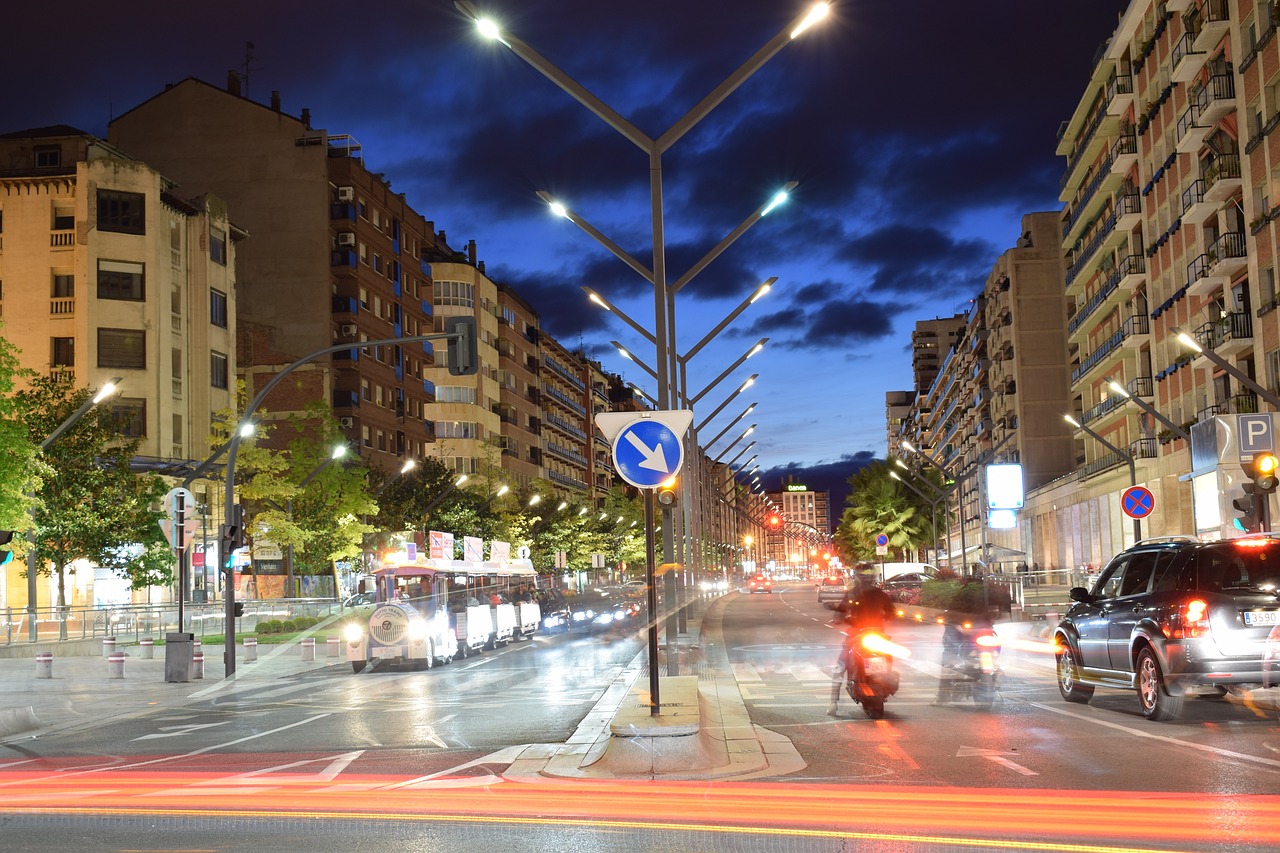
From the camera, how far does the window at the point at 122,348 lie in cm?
5731

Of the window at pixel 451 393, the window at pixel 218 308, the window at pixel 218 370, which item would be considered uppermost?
the window at pixel 451 393

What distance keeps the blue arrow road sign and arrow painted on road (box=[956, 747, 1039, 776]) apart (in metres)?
3.58

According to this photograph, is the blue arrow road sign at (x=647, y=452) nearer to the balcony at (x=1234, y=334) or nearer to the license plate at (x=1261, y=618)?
the license plate at (x=1261, y=618)

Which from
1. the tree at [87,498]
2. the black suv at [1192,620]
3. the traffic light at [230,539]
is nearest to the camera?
the black suv at [1192,620]

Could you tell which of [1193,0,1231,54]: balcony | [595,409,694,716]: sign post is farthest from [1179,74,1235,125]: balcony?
[595,409,694,716]: sign post

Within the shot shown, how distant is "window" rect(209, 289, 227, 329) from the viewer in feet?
208

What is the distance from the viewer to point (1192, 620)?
14289 mm

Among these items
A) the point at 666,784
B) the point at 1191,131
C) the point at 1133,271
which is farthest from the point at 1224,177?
the point at 666,784

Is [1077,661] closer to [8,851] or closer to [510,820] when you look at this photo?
[510,820]

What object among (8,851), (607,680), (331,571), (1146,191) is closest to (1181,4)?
(1146,191)

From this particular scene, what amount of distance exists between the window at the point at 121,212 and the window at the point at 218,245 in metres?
4.86

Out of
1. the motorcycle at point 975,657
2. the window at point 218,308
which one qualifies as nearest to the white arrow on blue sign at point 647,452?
the motorcycle at point 975,657

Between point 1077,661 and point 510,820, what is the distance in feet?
32.9

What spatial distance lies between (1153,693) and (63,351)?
51.9m
